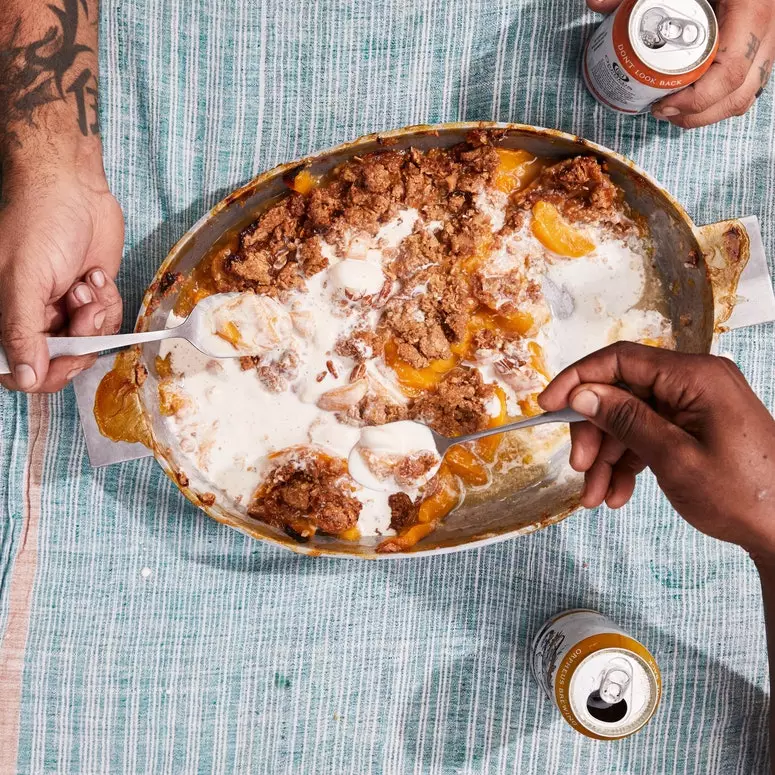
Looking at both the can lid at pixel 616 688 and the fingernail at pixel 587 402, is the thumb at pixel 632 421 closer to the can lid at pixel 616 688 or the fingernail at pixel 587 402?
the fingernail at pixel 587 402

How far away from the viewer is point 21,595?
127 cm

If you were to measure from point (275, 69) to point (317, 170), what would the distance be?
26 centimetres

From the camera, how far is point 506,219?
3.97 ft

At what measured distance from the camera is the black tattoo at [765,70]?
3.88 ft

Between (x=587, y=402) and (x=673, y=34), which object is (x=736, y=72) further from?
(x=587, y=402)

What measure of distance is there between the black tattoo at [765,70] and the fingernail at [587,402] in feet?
2.45

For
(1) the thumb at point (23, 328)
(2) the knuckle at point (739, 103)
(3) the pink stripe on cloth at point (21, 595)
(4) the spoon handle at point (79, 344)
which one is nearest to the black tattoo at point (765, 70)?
(2) the knuckle at point (739, 103)

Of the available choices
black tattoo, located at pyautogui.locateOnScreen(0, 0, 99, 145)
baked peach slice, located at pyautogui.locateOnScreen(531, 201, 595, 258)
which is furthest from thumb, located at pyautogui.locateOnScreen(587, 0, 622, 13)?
black tattoo, located at pyautogui.locateOnScreen(0, 0, 99, 145)

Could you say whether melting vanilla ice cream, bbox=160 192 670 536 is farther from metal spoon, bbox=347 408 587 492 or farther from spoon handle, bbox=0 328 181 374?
spoon handle, bbox=0 328 181 374

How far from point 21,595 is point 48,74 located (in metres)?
0.98

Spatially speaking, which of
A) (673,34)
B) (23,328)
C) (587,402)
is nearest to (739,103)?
(673,34)

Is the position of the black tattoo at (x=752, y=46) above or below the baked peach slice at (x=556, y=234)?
above

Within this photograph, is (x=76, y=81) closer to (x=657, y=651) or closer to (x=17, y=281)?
(x=17, y=281)

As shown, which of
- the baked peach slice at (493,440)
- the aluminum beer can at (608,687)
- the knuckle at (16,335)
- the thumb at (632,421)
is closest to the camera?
the thumb at (632,421)
